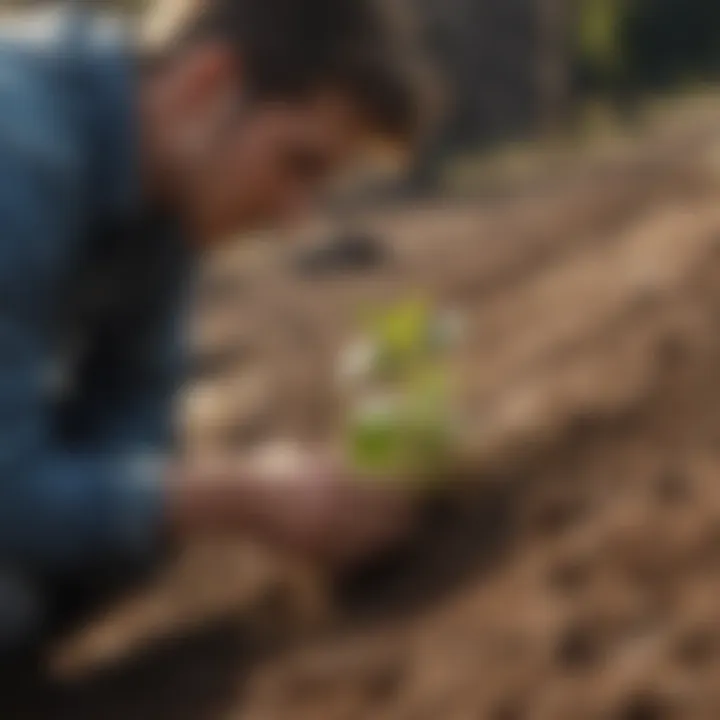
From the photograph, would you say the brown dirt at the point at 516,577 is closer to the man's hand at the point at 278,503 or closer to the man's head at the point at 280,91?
the man's hand at the point at 278,503

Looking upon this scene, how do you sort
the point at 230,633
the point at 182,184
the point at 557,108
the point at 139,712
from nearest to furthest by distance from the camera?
the point at 182,184, the point at 139,712, the point at 230,633, the point at 557,108

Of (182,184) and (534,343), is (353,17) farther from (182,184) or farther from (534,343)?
(534,343)

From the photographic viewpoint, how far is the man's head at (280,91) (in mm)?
1238

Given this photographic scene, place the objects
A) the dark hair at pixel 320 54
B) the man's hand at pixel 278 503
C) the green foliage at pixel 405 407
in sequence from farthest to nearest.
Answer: the green foliage at pixel 405 407 → the man's hand at pixel 278 503 → the dark hair at pixel 320 54

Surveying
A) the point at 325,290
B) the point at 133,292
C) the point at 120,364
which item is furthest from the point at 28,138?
the point at 325,290

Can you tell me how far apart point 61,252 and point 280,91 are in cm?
21

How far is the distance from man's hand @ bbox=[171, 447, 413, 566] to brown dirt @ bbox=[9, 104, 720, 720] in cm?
10

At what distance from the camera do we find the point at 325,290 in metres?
3.50

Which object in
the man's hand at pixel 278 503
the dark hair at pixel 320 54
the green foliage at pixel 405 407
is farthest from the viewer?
the green foliage at pixel 405 407

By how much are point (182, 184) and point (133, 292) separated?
0.27 m

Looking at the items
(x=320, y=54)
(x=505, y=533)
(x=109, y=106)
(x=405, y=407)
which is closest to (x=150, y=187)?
(x=109, y=106)

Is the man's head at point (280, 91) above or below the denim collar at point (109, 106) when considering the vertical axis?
below

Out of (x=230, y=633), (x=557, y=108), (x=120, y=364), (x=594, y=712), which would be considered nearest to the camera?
(x=594, y=712)

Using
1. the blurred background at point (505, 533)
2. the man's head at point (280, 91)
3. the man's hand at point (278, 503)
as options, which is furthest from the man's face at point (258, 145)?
the man's hand at point (278, 503)
